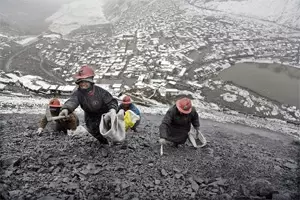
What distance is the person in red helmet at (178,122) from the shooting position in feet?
17.8

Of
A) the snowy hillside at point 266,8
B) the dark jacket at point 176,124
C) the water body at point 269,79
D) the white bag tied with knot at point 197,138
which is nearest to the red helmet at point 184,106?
the dark jacket at point 176,124

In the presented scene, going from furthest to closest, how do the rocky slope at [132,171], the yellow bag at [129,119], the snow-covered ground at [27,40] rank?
the snow-covered ground at [27,40]
the yellow bag at [129,119]
the rocky slope at [132,171]

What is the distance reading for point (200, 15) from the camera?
117ft

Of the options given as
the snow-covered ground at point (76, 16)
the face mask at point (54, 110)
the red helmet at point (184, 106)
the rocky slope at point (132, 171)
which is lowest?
the snow-covered ground at point (76, 16)

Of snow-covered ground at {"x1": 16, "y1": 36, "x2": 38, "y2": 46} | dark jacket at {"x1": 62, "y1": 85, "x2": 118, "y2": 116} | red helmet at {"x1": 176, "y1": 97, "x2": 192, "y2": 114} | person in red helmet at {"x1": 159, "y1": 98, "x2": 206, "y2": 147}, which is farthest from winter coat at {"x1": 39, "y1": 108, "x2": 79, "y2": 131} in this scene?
snow-covered ground at {"x1": 16, "y1": 36, "x2": 38, "y2": 46}

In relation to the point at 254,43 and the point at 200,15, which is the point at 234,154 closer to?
the point at 254,43

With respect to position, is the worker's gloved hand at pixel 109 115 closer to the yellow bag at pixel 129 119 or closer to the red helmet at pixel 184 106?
the red helmet at pixel 184 106

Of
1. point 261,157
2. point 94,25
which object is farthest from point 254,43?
point 261,157

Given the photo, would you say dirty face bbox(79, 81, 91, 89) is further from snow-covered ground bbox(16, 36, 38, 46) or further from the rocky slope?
snow-covered ground bbox(16, 36, 38, 46)

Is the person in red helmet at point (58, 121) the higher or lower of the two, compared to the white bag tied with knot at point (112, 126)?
lower

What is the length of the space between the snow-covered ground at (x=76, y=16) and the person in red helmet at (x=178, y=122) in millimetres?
28786

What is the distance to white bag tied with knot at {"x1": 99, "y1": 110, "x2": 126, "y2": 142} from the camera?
482cm

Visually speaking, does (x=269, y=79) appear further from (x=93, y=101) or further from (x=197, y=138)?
(x=93, y=101)

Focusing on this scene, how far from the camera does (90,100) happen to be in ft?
16.6
